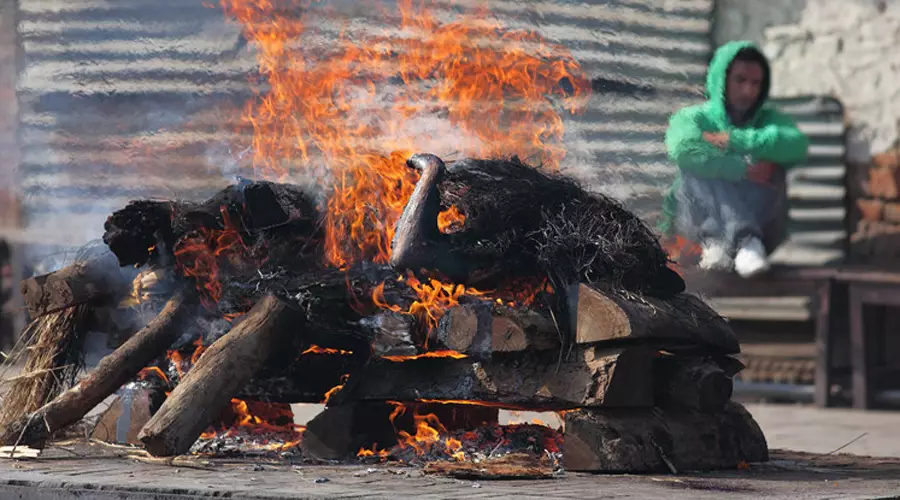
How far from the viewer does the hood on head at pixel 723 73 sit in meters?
10.9

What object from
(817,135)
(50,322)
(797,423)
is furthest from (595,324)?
(817,135)

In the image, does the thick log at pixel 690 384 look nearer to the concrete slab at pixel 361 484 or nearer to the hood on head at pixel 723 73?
the concrete slab at pixel 361 484

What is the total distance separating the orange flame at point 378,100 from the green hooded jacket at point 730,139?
1.93m

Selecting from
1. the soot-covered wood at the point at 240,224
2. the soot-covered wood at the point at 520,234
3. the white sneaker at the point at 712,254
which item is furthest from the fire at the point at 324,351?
the white sneaker at the point at 712,254

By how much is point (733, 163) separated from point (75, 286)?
581cm

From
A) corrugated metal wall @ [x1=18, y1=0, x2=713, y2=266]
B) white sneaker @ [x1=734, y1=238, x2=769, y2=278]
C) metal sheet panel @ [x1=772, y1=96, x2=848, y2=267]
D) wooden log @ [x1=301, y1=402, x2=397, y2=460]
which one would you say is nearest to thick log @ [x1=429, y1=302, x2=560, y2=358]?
wooden log @ [x1=301, y1=402, x2=397, y2=460]

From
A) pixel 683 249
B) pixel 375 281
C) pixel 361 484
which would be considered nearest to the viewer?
pixel 361 484

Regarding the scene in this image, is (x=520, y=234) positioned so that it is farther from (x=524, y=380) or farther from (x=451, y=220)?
(x=524, y=380)

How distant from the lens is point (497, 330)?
547 cm

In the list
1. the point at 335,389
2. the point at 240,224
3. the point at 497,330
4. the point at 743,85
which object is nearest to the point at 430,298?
the point at 497,330

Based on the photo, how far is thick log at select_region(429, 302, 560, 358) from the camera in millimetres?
5430

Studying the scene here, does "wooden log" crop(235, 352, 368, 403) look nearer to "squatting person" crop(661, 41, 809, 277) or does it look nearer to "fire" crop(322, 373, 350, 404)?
"fire" crop(322, 373, 350, 404)

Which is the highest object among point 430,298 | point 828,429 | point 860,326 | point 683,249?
point 430,298

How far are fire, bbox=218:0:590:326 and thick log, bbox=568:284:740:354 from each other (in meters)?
0.51
